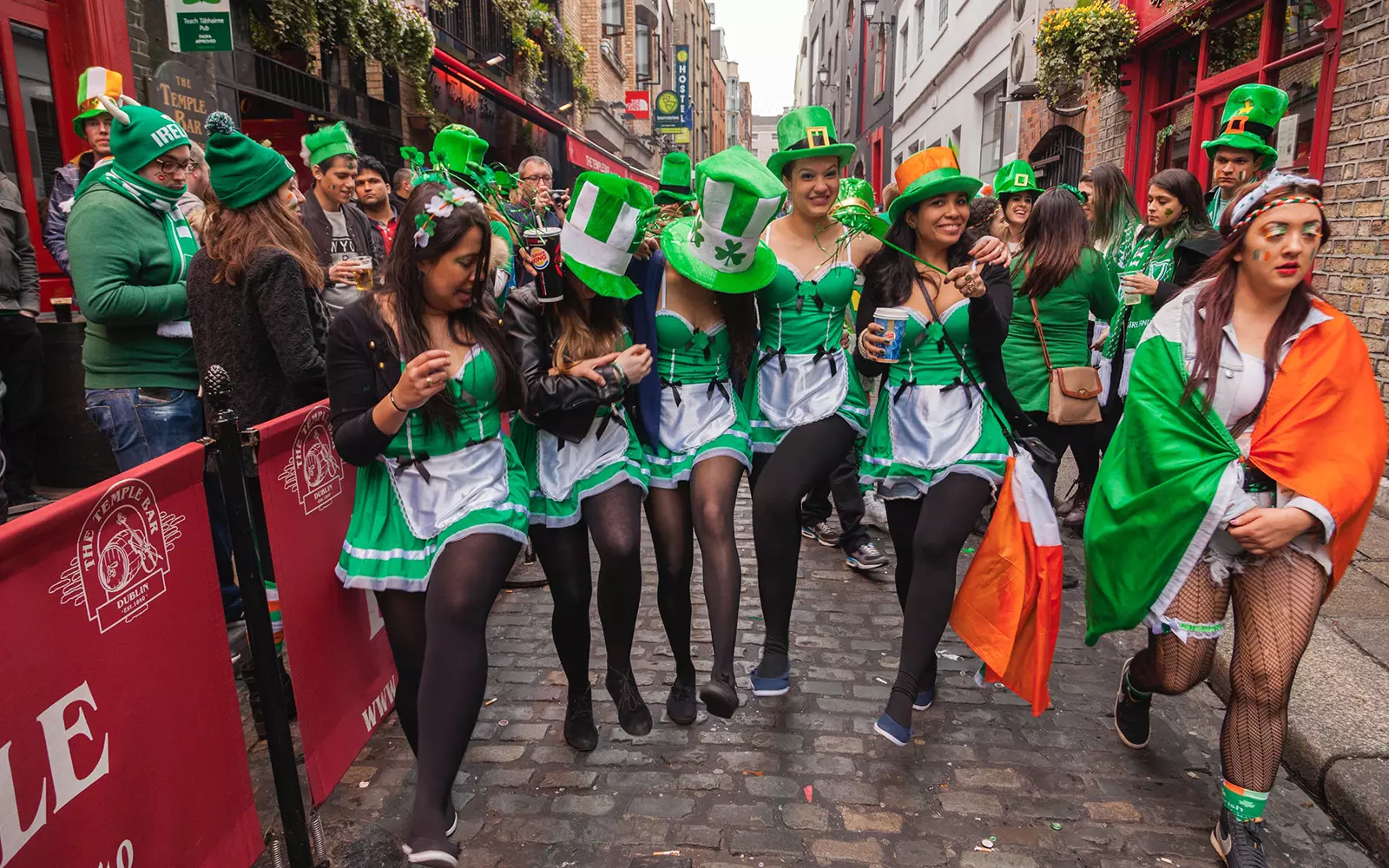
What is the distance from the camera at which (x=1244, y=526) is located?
2.59 metres

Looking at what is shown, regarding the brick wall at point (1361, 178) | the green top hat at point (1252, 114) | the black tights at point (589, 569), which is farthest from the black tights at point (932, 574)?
the brick wall at point (1361, 178)

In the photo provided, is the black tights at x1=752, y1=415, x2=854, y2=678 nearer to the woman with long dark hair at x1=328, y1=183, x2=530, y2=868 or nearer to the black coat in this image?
the woman with long dark hair at x1=328, y1=183, x2=530, y2=868

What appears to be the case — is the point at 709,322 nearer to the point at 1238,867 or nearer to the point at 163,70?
the point at 1238,867

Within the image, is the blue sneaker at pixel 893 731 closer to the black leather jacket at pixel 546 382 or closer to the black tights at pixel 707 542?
the black tights at pixel 707 542

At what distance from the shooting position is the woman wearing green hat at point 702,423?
10.6 feet

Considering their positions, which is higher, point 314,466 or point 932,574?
point 314,466

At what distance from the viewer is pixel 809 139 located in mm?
3496

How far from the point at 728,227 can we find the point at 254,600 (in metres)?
1.93

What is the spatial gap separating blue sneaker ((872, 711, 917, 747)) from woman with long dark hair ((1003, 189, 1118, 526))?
2.44m

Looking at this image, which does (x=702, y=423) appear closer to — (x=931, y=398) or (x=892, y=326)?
(x=892, y=326)

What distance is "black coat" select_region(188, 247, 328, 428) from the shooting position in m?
3.28

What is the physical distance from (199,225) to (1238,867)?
4104mm

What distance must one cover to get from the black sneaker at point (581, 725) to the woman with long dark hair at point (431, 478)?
666 millimetres

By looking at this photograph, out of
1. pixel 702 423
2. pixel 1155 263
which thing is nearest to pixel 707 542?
pixel 702 423
